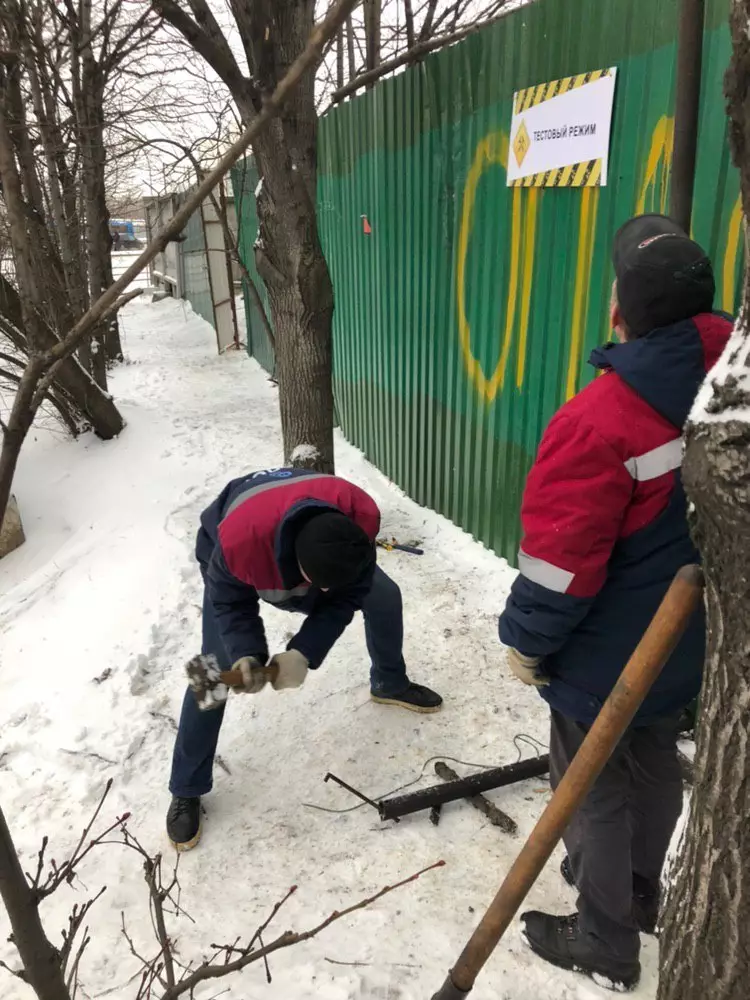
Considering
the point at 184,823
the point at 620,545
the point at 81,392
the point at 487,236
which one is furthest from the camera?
the point at 81,392

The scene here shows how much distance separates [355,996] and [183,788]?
96 cm

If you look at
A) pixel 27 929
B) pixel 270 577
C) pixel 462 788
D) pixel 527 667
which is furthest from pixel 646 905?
pixel 27 929

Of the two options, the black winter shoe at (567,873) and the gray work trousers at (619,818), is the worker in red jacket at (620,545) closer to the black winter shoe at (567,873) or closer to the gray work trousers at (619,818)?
the gray work trousers at (619,818)

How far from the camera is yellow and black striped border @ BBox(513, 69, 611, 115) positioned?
9.82 ft

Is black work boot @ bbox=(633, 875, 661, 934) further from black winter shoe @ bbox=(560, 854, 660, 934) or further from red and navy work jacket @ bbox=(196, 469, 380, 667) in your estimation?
red and navy work jacket @ bbox=(196, 469, 380, 667)

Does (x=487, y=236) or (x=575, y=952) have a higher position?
(x=487, y=236)

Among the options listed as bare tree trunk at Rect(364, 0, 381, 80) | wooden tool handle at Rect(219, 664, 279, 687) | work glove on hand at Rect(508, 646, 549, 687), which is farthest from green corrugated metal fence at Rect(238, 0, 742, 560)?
bare tree trunk at Rect(364, 0, 381, 80)

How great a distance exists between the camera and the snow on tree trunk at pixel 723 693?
1036mm

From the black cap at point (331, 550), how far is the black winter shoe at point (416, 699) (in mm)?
1281

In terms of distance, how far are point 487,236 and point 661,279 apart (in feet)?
8.55

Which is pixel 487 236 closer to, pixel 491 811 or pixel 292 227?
pixel 292 227

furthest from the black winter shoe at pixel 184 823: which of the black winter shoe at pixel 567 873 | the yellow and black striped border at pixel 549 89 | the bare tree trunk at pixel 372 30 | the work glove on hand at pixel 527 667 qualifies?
the bare tree trunk at pixel 372 30

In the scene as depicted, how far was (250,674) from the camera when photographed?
226 centimetres

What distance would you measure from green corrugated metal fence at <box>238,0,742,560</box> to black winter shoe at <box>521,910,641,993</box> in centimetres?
215
